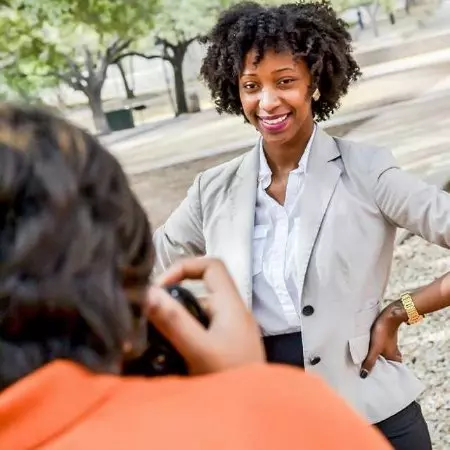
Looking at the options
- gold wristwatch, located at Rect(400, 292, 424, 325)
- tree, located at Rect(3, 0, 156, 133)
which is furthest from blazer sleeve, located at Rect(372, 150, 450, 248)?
tree, located at Rect(3, 0, 156, 133)

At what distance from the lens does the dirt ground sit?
275 cm

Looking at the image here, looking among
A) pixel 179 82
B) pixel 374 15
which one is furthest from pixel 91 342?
pixel 374 15

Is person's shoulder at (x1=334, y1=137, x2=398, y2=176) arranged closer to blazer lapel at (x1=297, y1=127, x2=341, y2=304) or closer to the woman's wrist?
blazer lapel at (x1=297, y1=127, x2=341, y2=304)

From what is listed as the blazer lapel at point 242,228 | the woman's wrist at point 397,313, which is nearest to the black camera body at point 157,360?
the blazer lapel at point 242,228

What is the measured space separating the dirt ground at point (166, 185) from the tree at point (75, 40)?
350mm

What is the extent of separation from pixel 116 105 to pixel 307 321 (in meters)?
1.54

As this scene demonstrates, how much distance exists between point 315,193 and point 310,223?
0.05 m

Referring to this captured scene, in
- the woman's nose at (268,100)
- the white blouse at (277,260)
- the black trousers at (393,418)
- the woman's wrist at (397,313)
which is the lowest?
the black trousers at (393,418)

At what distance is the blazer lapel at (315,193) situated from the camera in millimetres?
1304

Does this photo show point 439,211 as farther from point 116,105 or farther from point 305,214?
point 116,105

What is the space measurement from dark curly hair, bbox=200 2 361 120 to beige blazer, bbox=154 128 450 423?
5.5 inches

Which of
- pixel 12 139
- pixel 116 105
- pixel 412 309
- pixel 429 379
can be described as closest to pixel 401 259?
pixel 429 379

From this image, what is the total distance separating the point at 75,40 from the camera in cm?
256

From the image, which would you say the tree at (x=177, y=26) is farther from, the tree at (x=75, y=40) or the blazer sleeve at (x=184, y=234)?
the blazer sleeve at (x=184, y=234)
